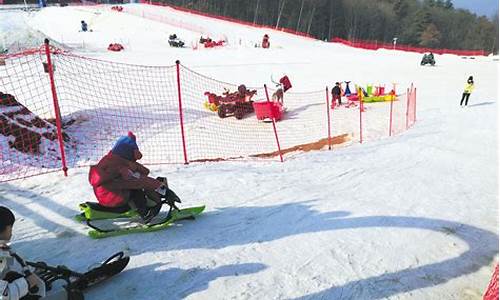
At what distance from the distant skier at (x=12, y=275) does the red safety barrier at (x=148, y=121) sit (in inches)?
190

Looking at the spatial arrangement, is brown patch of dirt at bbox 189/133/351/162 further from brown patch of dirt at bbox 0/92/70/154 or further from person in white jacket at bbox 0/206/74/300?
person in white jacket at bbox 0/206/74/300

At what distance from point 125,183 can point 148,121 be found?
9.77 meters

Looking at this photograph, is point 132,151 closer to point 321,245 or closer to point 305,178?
point 321,245

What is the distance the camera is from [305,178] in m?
8.16

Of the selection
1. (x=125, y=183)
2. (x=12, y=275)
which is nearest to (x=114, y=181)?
(x=125, y=183)

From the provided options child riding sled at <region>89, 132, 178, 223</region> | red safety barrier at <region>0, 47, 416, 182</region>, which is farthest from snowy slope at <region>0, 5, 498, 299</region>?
red safety barrier at <region>0, 47, 416, 182</region>

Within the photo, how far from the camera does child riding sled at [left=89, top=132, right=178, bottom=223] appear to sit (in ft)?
16.7

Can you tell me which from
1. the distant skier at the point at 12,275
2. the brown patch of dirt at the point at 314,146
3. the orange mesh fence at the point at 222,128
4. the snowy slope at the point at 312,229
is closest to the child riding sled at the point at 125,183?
the snowy slope at the point at 312,229

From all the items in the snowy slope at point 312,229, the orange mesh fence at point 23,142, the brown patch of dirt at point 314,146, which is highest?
the orange mesh fence at point 23,142

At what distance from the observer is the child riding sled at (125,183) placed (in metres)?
5.10

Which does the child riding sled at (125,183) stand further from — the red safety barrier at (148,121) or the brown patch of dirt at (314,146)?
the brown patch of dirt at (314,146)

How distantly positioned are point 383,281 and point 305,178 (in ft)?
12.3

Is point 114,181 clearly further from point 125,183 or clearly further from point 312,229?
point 312,229

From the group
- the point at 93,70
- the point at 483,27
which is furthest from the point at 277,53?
the point at 483,27
